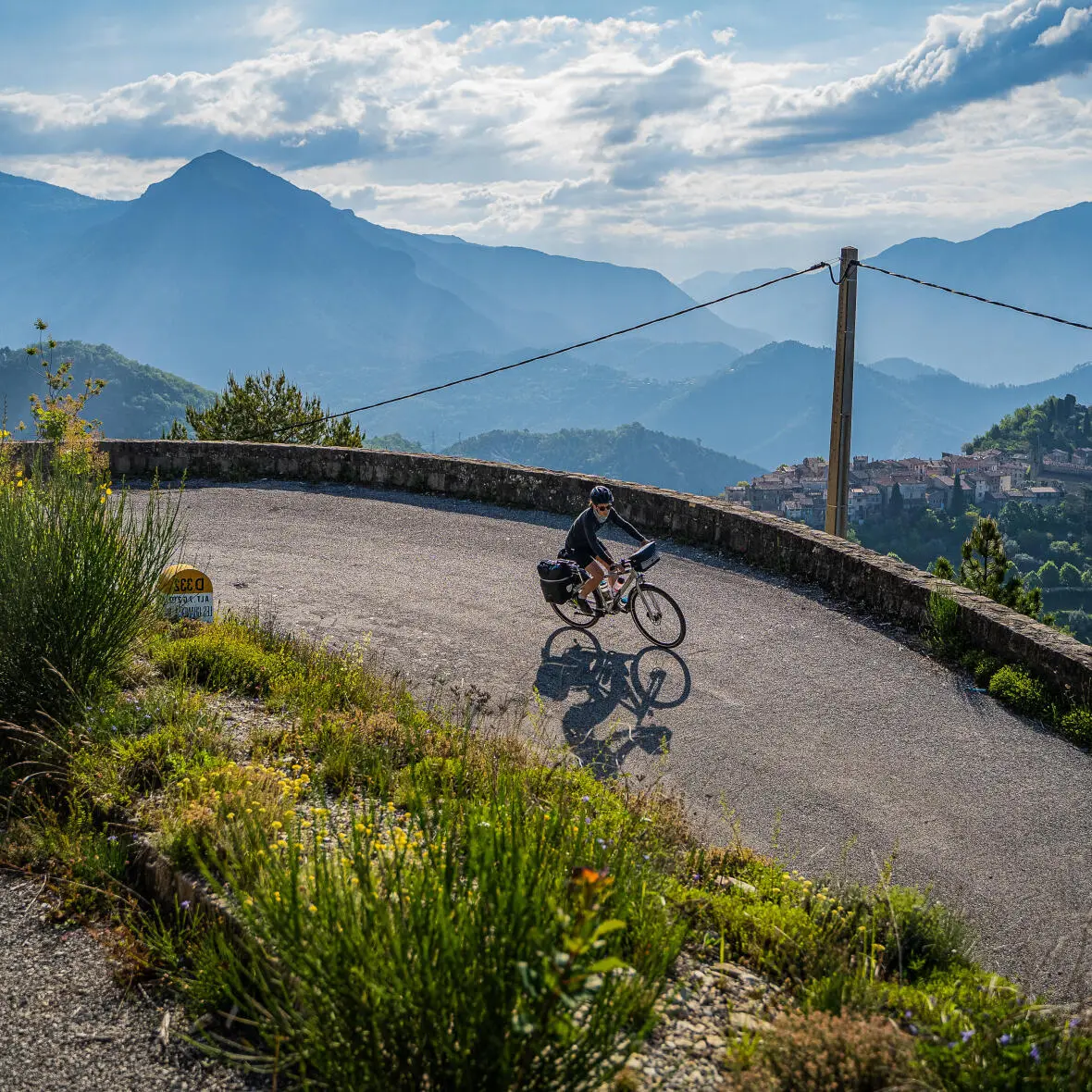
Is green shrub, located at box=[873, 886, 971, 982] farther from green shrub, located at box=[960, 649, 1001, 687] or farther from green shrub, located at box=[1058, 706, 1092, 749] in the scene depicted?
green shrub, located at box=[960, 649, 1001, 687]

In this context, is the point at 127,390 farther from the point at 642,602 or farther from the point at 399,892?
the point at 399,892

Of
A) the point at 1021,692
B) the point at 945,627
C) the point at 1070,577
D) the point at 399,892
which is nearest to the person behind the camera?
the point at 399,892

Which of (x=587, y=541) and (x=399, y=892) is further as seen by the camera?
(x=587, y=541)

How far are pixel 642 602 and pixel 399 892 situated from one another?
7223mm

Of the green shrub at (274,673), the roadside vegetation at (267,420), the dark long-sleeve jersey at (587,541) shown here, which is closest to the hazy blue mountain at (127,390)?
the roadside vegetation at (267,420)

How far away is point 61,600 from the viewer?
6625mm

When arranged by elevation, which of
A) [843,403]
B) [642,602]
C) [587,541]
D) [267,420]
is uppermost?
[843,403]

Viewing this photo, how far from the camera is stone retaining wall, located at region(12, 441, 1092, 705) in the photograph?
363 inches

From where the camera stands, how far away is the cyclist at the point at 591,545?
10.5 metres

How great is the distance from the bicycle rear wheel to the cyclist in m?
0.08

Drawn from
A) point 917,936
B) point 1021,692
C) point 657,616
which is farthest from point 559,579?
point 917,936

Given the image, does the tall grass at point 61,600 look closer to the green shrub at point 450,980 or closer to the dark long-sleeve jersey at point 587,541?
the green shrub at point 450,980

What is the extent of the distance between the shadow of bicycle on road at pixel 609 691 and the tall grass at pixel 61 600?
132 inches

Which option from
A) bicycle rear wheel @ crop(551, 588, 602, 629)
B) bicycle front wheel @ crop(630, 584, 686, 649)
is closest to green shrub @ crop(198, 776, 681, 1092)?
bicycle front wheel @ crop(630, 584, 686, 649)
